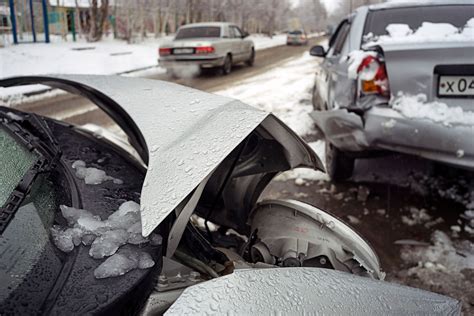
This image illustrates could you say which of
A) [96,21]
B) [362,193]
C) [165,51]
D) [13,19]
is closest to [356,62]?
[362,193]

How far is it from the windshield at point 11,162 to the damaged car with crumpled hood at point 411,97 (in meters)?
2.30

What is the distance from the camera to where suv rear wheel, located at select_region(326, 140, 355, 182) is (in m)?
3.83

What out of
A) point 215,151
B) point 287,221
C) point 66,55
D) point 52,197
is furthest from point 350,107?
point 66,55

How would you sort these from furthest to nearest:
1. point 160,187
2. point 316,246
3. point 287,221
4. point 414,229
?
point 414,229, point 287,221, point 316,246, point 160,187

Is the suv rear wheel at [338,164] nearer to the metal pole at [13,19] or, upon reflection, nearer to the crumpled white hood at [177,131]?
the crumpled white hood at [177,131]

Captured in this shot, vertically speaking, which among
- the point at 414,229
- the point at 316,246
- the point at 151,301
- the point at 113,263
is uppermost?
the point at 113,263

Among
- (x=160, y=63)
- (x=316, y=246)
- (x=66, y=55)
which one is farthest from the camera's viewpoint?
(x=66, y=55)

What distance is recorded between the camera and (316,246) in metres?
1.70

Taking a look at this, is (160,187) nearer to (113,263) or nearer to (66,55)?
(113,263)

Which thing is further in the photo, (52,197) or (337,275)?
(52,197)

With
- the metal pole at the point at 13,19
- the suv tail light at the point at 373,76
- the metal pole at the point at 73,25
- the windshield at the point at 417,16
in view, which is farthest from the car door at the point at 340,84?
the metal pole at the point at 73,25

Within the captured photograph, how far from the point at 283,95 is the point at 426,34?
570cm

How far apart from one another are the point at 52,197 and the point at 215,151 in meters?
0.55

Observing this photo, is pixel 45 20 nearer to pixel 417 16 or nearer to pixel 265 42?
pixel 417 16
